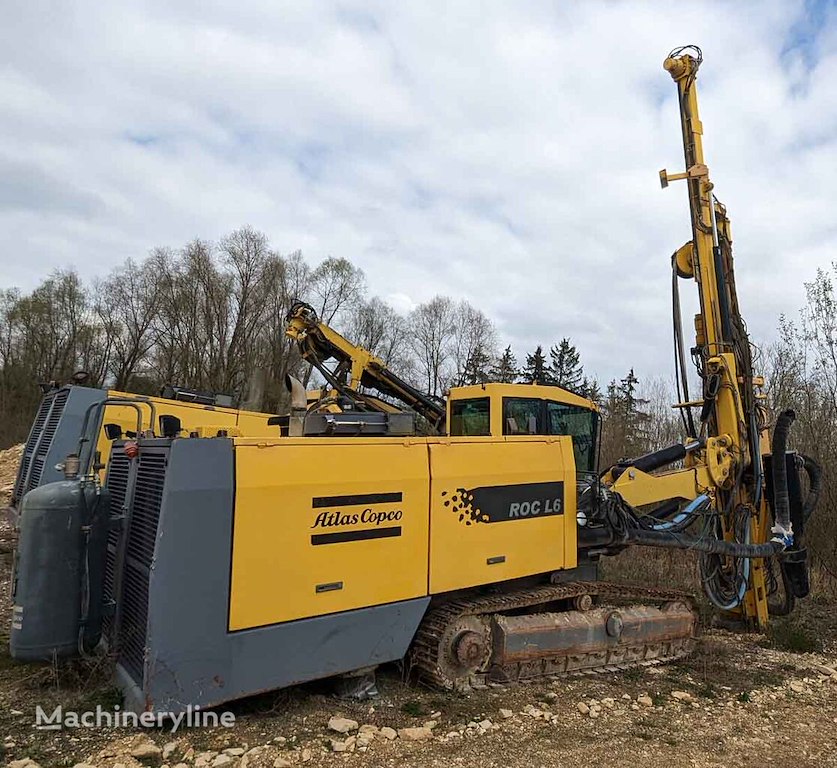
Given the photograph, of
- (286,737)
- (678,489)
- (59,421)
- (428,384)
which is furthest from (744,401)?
(428,384)

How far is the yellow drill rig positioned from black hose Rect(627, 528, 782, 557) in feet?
0.07

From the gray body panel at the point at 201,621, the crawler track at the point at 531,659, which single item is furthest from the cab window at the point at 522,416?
the gray body panel at the point at 201,621

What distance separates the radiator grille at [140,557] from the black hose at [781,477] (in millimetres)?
6287

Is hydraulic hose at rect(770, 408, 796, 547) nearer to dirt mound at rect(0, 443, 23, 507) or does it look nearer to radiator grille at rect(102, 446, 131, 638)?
radiator grille at rect(102, 446, 131, 638)

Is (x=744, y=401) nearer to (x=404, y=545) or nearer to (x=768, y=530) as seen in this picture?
(x=768, y=530)

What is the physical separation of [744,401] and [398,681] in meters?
4.97

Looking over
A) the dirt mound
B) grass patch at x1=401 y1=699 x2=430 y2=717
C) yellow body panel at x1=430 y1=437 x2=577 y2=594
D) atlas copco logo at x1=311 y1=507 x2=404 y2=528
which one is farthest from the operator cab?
the dirt mound

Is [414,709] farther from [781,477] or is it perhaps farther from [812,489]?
[812,489]

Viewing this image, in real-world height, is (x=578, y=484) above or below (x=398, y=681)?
above

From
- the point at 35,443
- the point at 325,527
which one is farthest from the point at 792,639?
the point at 35,443

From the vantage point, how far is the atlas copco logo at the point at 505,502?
527cm

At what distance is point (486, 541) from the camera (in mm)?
5402

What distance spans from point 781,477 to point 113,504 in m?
6.63

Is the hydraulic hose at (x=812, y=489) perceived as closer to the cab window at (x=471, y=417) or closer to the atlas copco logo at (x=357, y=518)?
the cab window at (x=471, y=417)
